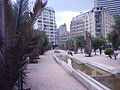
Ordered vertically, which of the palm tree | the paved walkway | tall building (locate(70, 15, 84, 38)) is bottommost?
the paved walkway

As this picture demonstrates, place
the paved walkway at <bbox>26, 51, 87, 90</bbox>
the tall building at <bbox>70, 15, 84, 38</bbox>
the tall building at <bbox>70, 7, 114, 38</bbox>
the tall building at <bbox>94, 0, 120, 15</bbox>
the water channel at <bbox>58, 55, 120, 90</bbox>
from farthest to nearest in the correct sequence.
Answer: the tall building at <bbox>94, 0, 120, 15</bbox> → the tall building at <bbox>70, 15, 84, 38</bbox> → the tall building at <bbox>70, 7, 114, 38</bbox> → the water channel at <bbox>58, 55, 120, 90</bbox> → the paved walkway at <bbox>26, 51, 87, 90</bbox>

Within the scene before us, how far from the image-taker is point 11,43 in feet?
21.4

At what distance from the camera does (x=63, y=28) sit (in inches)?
6447

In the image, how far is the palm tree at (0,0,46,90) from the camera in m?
6.17

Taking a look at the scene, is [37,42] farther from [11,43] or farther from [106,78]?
[106,78]

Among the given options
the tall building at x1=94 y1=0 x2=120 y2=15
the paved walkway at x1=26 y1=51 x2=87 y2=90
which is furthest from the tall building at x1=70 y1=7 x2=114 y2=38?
the paved walkway at x1=26 y1=51 x2=87 y2=90

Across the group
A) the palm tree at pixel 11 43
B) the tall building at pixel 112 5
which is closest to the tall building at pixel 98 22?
the tall building at pixel 112 5

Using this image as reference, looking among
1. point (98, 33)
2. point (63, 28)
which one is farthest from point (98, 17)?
point (63, 28)

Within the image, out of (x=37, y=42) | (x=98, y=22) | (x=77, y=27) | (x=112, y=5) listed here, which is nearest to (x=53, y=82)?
(x=37, y=42)

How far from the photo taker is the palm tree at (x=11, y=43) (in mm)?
6173

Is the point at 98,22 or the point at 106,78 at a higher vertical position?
the point at 98,22

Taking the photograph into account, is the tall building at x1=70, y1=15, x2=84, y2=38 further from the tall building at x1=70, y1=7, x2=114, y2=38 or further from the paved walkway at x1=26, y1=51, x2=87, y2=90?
the paved walkway at x1=26, y1=51, x2=87, y2=90

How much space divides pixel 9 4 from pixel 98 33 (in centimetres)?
9927

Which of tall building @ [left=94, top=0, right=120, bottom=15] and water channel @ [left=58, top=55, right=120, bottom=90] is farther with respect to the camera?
tall building @ [left=94, top=0, right=120, bottom=15]
